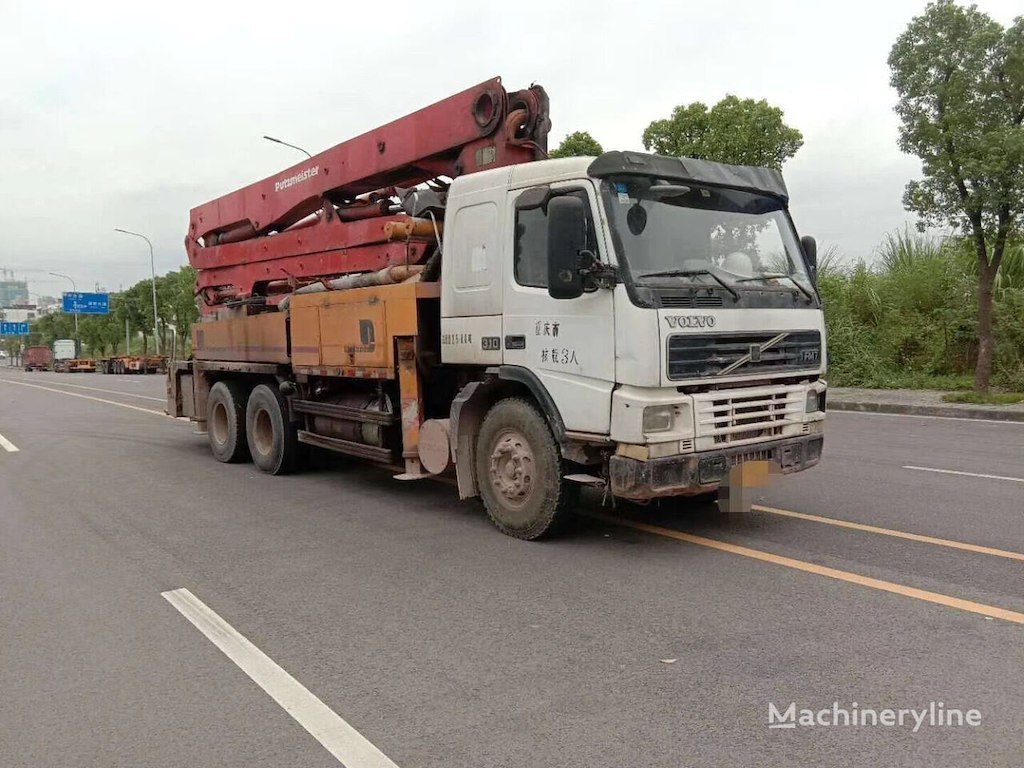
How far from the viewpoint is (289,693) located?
3.46 m

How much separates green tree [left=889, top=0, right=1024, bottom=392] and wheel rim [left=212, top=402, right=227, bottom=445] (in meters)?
12.1

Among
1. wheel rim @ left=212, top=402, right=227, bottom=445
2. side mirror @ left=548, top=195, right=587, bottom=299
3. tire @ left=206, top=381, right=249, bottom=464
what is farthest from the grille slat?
wheel rim @ left=212, top=402, right=227, bottom=445

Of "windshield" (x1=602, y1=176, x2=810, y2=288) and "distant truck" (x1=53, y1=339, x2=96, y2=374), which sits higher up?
"windshield" (x1=602, y1=176, x2=810, y2=288)

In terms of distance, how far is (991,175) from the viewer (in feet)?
43.2

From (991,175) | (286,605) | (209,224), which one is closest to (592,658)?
(286,605)

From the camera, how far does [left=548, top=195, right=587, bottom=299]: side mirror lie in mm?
5125

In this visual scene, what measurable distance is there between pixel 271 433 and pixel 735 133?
12715mm

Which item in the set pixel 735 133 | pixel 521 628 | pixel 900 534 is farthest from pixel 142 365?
pixel 521 628

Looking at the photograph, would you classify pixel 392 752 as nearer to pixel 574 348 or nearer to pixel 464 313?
pixel 574 348

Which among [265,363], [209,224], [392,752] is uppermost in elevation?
[209,224]

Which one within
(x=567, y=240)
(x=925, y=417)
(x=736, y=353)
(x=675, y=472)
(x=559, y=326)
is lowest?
(x=925, y=417)

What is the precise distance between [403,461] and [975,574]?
4.41m

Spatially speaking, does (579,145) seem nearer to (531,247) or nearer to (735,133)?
(735,133)

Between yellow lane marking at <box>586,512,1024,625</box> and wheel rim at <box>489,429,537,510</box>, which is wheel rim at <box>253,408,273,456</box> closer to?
wheel rim at <box>489,429,537,510</box>
